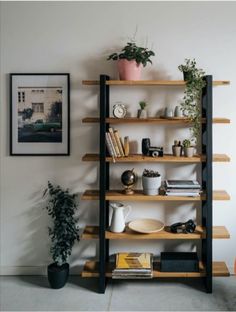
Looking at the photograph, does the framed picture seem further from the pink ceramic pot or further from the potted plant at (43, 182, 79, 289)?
the pink ceramic pot

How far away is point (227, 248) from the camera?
115 inches

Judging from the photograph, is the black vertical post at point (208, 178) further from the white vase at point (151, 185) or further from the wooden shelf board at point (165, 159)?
the white vase at point (151, 185)

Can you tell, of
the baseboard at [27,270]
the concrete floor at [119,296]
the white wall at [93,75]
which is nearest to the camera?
the concrete floor at [119,296]

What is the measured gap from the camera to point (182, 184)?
8.59 ft

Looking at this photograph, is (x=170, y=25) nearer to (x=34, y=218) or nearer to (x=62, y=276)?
(x=34, y=218)

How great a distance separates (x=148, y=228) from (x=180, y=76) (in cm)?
129

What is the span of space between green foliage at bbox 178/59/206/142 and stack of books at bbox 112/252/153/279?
108cm

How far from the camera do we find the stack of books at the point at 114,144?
101 inches

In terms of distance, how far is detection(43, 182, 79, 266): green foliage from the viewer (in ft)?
8.80

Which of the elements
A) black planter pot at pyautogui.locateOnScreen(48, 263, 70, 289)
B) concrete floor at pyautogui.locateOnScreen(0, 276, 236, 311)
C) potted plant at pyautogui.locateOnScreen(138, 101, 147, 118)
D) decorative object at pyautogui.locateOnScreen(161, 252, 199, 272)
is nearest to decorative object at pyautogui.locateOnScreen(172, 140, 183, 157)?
potted plant at pyautogui.locateOnScreen(138, 101, 147, 118)

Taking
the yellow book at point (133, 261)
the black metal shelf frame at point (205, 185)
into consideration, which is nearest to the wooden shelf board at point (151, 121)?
the black metal shelf frame at point (205, 185)

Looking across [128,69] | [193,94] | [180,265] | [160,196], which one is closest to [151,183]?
[160,196]

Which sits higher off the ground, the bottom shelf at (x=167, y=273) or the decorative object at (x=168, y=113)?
the decorative object at (x=168, y=113)

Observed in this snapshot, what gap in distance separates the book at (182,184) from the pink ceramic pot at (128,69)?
877mm
